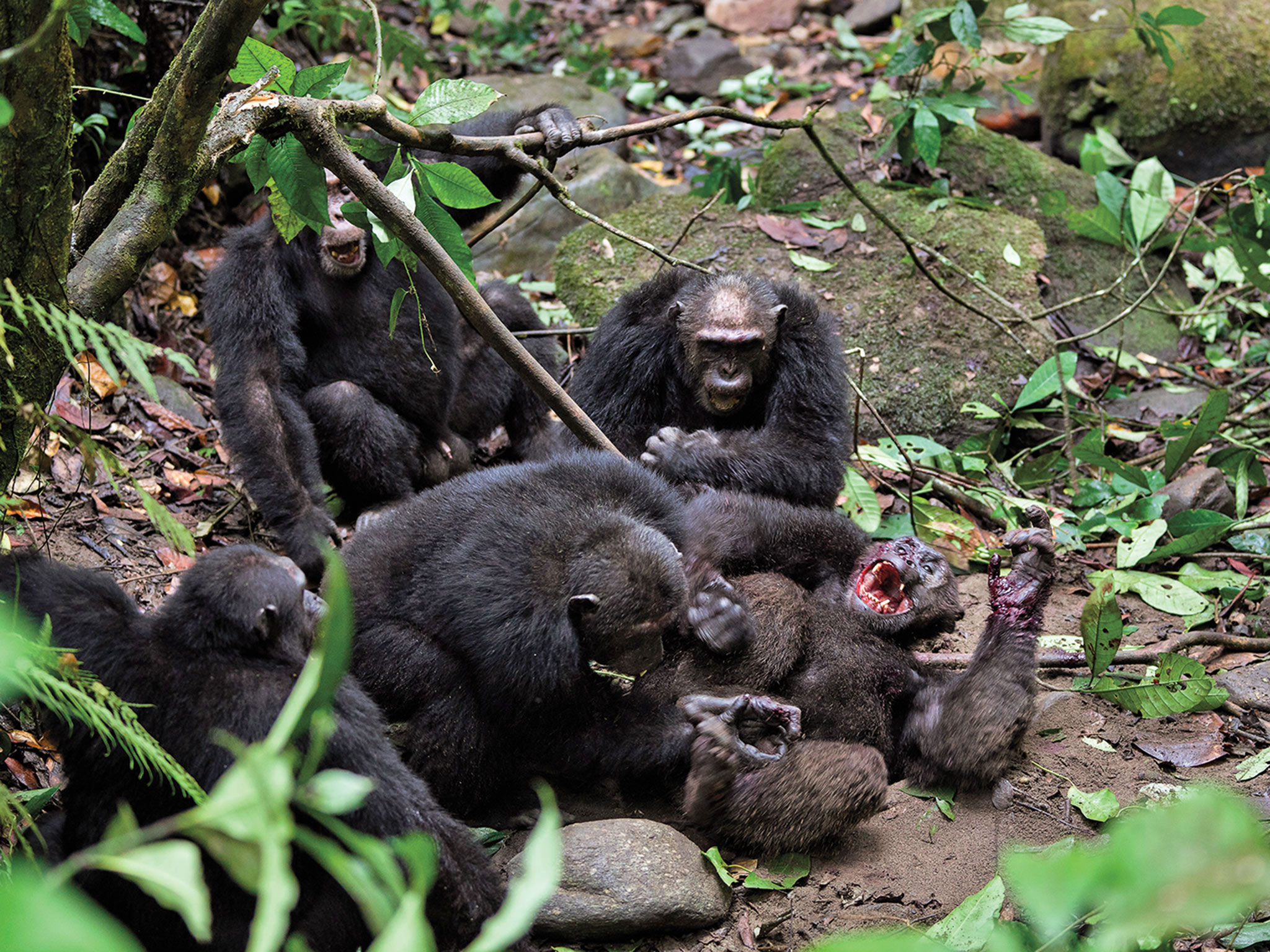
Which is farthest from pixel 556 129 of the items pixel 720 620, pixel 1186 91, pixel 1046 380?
pixel 1186 91

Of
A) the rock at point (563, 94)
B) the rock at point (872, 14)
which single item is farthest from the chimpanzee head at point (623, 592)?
the rock at point (872, 14)

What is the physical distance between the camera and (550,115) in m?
5.75

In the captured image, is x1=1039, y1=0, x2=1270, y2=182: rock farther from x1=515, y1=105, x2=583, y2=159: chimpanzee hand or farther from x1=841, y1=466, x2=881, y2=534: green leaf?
x1=515, y1=105, x2=583, y2=159: chimpanzee hand

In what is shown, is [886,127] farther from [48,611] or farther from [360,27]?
[48,611]

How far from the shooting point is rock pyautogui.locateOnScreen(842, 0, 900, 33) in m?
13.8

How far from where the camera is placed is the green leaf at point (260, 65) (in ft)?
12.4

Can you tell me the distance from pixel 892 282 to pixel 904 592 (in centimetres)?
409

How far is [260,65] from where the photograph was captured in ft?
12.8

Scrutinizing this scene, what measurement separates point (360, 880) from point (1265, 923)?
3.31m

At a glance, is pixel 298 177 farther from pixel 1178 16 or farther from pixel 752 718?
pixel 1178 16

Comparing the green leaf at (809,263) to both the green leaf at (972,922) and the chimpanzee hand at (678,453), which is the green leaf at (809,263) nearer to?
the chimpanzee hand at (678,453)

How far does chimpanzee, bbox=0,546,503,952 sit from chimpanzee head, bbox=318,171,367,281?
Result: 129 inches

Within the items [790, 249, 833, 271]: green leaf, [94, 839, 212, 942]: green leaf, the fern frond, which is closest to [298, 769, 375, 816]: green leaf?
[94, 839, 212, 942]: green leaf

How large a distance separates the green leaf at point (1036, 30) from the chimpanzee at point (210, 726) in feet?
19.8
